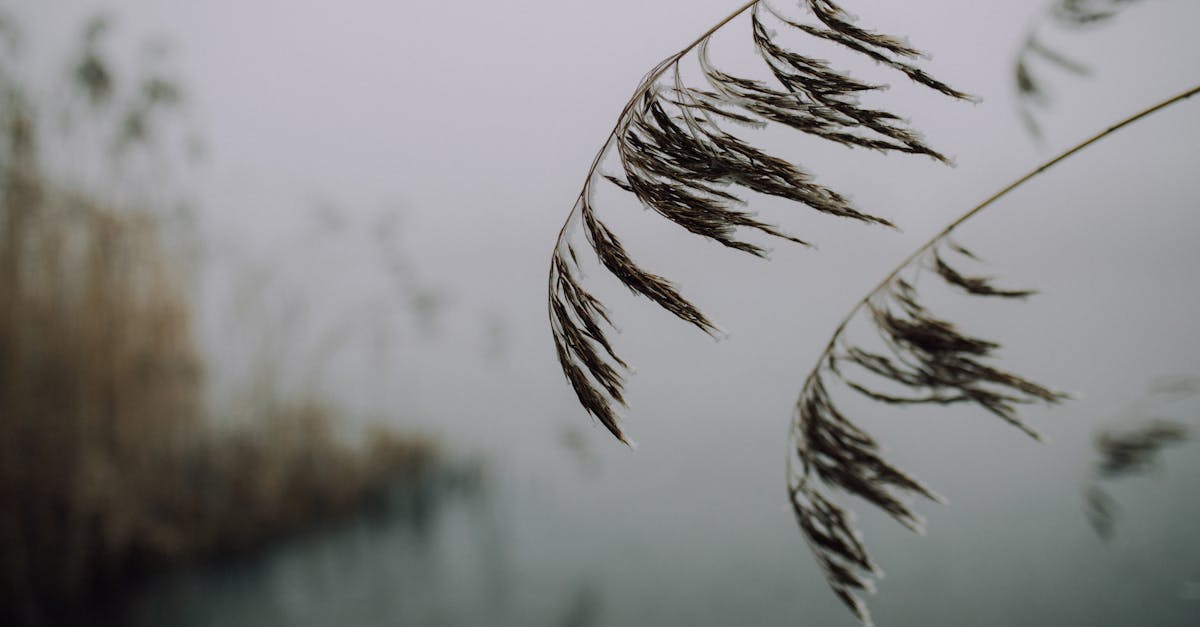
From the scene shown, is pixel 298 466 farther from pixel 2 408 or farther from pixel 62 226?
pixel 62 226

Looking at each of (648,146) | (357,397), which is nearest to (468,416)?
(357,397)

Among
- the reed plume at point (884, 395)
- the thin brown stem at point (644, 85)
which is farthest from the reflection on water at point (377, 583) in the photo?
the thin brown stem at point (644, 85)

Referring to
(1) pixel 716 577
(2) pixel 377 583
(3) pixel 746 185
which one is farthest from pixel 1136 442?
(2) pixel 377 583

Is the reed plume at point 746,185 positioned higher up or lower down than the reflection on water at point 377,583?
higher up

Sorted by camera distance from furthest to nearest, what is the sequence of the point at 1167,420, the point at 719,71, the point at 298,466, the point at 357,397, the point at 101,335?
the point at 357,397, the point at 298,466, the point at 101,335, the point at 1167,420, the point at 719,71

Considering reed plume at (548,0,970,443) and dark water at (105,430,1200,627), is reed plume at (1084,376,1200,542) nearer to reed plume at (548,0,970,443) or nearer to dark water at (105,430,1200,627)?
reed plume at (548,0,970,443)

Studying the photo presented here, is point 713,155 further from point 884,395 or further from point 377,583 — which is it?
point 377,583

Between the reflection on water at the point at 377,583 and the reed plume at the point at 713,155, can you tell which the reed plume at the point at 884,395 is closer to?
the reed plume at the point at 713,155
